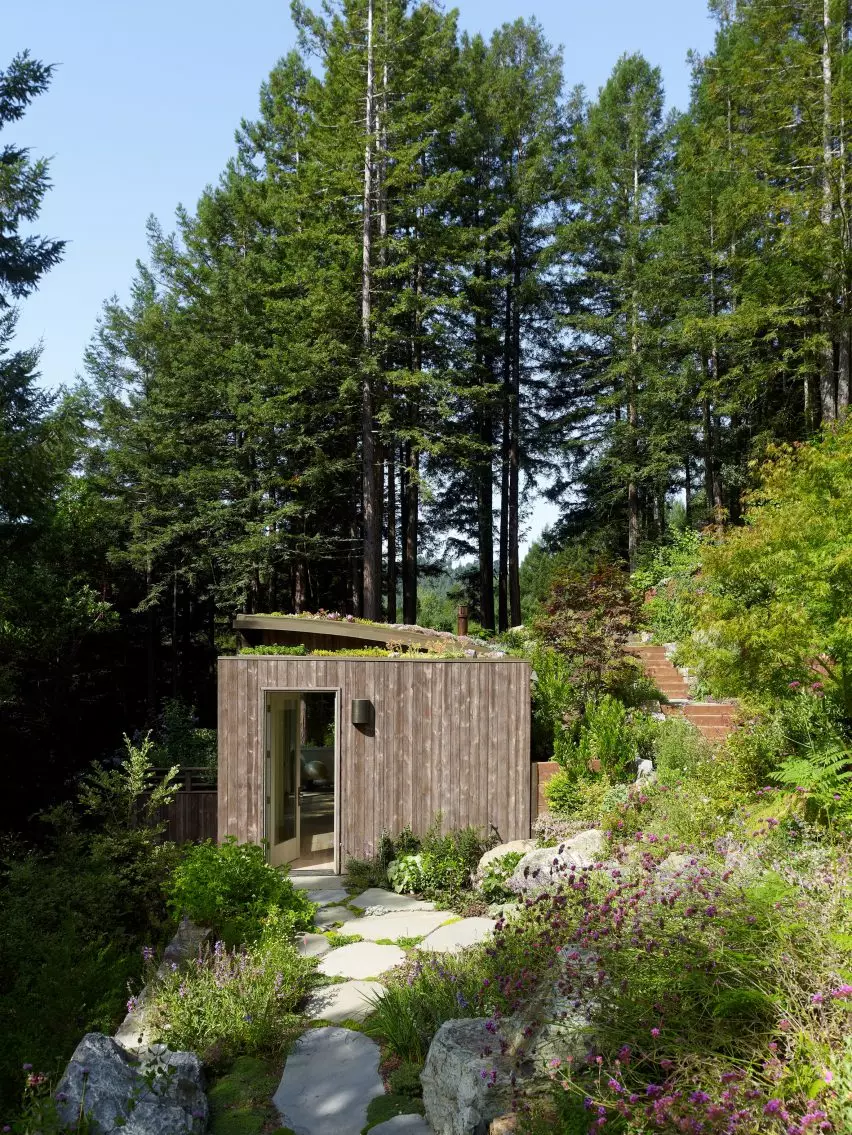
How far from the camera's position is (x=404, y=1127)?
3652 mm

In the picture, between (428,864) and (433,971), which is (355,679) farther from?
(433,971)

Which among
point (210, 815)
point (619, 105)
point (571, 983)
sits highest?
point (619, 105)

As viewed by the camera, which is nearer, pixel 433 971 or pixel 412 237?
pixel 433 971

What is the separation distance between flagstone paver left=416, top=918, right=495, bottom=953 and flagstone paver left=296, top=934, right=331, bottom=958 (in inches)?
30.0

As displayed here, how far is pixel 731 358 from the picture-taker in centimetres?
1716

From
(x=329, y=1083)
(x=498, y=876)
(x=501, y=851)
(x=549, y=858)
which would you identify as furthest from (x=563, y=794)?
(x=329, y=1083)

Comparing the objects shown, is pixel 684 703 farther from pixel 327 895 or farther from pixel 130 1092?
pixel 130 1092

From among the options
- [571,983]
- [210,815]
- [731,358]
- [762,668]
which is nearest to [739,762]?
[762,668]

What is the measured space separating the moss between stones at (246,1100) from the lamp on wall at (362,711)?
4.11 m

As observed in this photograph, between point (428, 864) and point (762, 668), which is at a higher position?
point (762, 668)

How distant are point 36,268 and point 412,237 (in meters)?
7.38

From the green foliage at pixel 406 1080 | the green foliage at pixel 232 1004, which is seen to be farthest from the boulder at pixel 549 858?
the green foliage at pixel 406 1080

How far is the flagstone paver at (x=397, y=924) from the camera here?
6.38m

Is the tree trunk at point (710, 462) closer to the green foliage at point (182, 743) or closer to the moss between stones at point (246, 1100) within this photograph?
the green foliage at point (182, 743)
